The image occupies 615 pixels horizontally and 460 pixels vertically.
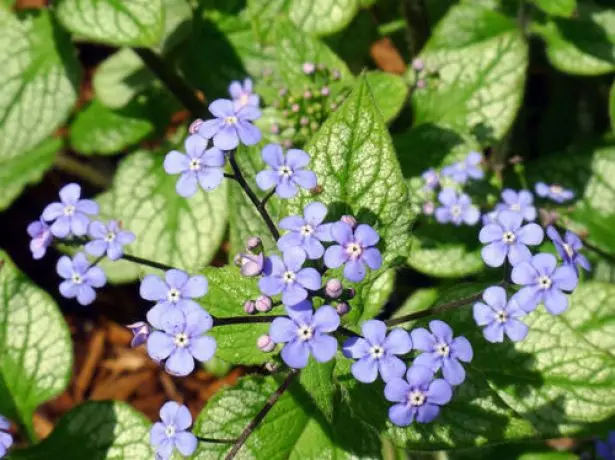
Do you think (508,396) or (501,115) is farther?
(501,115)

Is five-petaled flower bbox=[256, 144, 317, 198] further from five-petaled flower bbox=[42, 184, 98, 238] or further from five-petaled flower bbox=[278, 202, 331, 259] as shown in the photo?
five-petaled flower bbox=[42, 184, 98, 238]

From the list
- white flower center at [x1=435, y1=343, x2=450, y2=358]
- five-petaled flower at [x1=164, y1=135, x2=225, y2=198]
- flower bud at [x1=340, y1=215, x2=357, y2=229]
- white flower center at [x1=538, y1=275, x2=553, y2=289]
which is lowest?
white flower center at [x1=538, y1=275, x2=553, y2=289]

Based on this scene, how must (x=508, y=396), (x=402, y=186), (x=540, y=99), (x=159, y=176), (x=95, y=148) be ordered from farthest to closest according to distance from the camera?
(x=540, y=99) → (x=95, y=148) → (x=159, y=176) → (x=508, y=396) → (x=402, y=186)

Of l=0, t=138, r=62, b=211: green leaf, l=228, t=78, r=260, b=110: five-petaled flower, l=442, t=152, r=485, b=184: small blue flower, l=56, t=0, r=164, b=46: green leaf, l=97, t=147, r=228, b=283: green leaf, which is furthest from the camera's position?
l=0, t=138, r=62, b=211: green leaf

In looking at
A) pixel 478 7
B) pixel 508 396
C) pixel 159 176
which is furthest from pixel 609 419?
pixel 159 176

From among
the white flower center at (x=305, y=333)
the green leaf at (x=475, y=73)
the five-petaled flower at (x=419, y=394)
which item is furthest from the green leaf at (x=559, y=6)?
the white flower center at (x=305, y=333)

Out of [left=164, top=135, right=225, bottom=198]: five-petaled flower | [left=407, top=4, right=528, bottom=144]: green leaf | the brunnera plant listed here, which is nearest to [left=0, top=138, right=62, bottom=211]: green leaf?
the brunnera plant

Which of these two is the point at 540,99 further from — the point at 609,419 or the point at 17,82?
the point at 17,82
